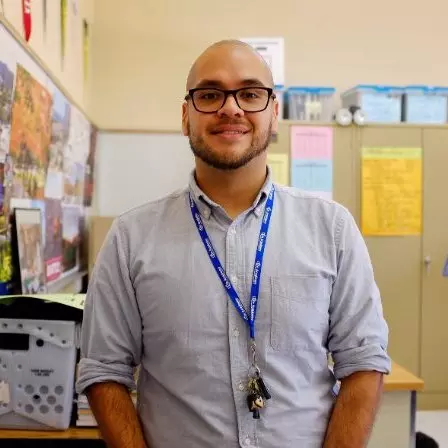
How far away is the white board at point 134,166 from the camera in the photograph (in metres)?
3.89

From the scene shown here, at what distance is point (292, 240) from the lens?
3.92ft

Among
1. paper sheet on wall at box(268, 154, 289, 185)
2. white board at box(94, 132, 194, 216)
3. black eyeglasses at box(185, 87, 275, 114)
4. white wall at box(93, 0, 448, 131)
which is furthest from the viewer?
white wall at box(93, 0, 448, 131)

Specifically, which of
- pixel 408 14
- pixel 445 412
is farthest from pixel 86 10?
pixel 445 412

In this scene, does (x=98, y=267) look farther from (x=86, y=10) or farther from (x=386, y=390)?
(x=86, y=10)

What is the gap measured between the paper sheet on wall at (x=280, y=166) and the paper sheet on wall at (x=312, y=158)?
45mm

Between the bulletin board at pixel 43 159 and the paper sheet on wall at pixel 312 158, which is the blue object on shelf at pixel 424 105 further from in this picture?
the bulletin board at pixel 43 159

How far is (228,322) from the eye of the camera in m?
1.12

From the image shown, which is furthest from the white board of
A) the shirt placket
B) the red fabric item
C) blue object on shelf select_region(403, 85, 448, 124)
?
the shirt placket

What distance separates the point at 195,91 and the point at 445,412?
312 cm

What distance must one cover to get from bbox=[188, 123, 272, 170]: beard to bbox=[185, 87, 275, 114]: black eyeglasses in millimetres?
62

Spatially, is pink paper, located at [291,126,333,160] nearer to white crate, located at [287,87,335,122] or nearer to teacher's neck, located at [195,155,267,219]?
white crate, located at [287,87,335,122]

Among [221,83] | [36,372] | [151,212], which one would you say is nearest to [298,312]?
[151,212]

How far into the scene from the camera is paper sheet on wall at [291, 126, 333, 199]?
11.7ft

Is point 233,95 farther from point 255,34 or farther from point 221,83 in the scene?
point 255,34
